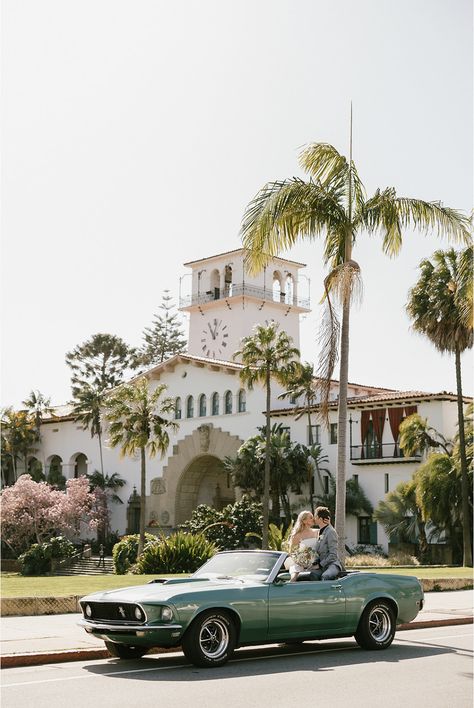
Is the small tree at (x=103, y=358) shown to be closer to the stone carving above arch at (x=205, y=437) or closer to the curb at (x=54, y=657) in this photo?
the stone carving above arch at (x=205, y=437)

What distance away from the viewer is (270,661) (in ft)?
33.5

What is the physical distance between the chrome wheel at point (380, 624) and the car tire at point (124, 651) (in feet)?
9.49

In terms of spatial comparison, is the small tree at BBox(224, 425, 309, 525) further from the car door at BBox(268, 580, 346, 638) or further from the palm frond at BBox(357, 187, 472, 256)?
the car door at BBox(268, 580, 346, 638)

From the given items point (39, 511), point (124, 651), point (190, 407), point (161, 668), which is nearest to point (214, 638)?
point (161, 668)

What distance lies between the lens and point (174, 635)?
918 cm

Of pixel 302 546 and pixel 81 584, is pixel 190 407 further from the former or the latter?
pixel 302 546

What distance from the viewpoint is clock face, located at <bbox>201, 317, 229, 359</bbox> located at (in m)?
64.2

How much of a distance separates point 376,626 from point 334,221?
867 centimetres

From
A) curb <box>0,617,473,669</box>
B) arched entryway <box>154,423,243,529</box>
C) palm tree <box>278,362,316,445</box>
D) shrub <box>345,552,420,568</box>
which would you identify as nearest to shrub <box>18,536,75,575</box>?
arched entryway <box>154,423,243,529</box>

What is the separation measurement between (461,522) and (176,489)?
20.7 meters

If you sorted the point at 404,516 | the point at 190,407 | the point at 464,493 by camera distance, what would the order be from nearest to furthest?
1. the point at 464,493
2. the point at 404,516
3. the point at 190,407

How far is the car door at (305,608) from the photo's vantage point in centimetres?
1005

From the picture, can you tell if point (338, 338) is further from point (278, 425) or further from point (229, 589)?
point (278, 425)

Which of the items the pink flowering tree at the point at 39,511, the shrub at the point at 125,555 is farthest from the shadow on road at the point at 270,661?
the pink flowering tree at the point at 39,511
